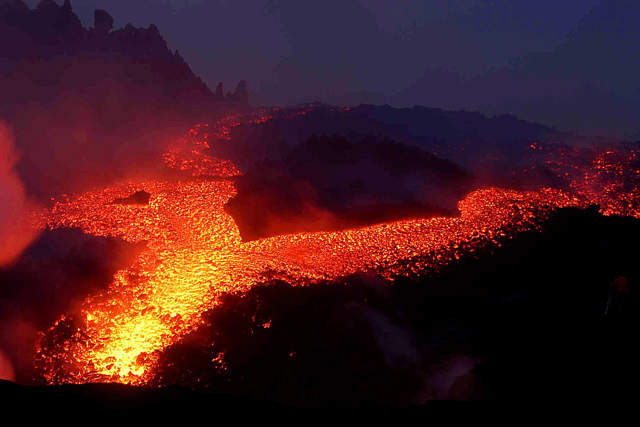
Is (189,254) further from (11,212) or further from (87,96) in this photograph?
(87,96)

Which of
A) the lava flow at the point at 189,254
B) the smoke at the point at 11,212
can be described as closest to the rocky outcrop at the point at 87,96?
the smoke at the point at 11,212

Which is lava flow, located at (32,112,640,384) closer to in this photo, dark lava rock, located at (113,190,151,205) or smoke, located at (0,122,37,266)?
dark lava rock, located at (113,190,151,205)

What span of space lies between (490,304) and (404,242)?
11.6 ft

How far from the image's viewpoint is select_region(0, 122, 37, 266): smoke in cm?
1101

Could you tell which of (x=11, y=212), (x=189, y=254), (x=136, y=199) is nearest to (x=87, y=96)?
(x=11, y=212)

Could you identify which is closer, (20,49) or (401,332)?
(401,332)

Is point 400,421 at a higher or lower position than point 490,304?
higher

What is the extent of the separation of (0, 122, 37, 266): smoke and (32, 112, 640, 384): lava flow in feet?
2.56

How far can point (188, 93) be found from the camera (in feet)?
91.6

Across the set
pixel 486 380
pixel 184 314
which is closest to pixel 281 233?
pixel 184 314

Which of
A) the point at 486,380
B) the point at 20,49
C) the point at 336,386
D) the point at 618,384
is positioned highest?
the point at 20,49

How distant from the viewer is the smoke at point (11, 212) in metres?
11.0

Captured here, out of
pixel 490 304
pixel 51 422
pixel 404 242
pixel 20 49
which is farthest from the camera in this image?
pixel 20 49

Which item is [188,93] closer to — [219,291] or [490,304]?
[219,291]
